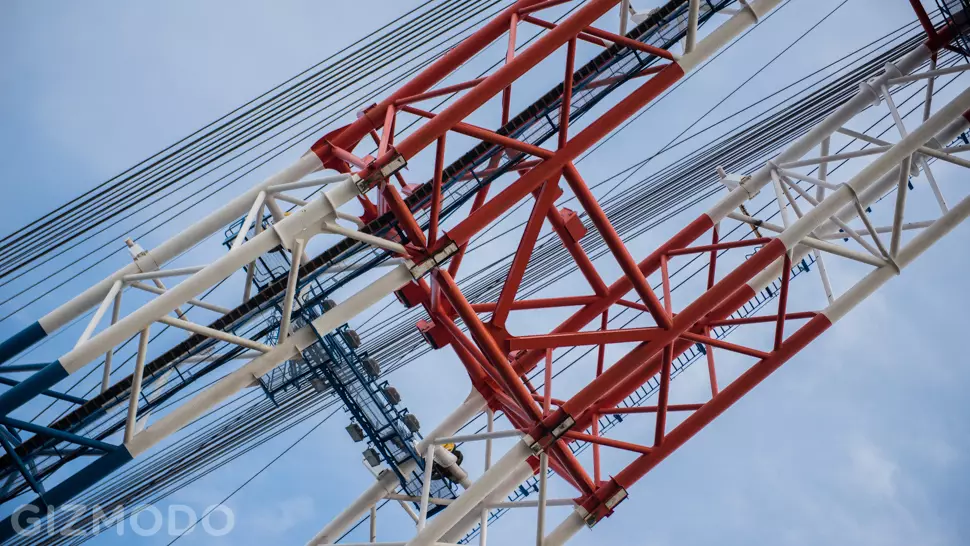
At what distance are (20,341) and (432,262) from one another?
697cm

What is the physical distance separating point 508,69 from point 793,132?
8.71 meters

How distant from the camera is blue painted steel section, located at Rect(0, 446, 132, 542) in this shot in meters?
18.2

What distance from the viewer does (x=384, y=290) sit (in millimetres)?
18453

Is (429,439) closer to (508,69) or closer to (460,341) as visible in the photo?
(460,341)

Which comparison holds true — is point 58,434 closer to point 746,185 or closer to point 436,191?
point 436,191

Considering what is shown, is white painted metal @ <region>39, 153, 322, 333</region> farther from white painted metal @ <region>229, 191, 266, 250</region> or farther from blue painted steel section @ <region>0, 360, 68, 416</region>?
blue painted steel section @ <region>0, 360, 68, 416</region>

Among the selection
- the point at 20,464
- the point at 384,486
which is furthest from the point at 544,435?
the point at 20,464

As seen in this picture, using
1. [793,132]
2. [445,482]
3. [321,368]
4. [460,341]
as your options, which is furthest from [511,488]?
[793,132]

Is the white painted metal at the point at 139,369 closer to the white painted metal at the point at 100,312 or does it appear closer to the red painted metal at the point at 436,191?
the white painted metal at the point at 100,312

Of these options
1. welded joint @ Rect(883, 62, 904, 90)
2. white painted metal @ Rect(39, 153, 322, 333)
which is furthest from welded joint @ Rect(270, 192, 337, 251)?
welded joint @ Rect(883, 62, 904, 90)

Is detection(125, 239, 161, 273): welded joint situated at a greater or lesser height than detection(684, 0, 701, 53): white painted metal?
greater

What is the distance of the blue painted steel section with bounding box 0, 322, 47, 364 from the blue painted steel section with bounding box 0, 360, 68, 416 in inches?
55.7

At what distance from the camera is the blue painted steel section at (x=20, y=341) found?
1891 centimetres

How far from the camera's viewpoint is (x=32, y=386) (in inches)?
690
